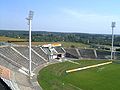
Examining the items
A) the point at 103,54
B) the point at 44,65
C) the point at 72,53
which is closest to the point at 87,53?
the point at 72,53

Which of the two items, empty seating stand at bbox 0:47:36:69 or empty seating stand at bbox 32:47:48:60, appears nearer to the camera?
empty seating stand at bbox 0:47:36:69

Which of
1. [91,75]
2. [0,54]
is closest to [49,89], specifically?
[91,75]

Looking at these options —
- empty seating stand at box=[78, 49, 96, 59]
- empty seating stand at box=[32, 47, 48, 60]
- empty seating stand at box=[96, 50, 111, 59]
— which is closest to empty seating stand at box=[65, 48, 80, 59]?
empty seating stand at box=[78, 49, 96, 59]

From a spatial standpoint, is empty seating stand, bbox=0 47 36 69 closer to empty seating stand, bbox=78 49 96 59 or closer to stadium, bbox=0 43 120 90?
stadium, bbox=0 43 120 90

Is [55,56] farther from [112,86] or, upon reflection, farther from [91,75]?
[112,86]

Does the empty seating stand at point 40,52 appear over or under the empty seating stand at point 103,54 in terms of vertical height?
over

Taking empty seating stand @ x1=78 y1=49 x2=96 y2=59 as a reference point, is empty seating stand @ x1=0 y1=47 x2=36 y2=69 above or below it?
above

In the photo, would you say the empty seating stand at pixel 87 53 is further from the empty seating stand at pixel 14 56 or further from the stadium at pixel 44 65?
the empty seating stand at pixel 14 56

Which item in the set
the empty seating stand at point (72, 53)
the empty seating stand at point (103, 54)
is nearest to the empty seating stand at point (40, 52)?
the empty seating stand at point (72, 53)

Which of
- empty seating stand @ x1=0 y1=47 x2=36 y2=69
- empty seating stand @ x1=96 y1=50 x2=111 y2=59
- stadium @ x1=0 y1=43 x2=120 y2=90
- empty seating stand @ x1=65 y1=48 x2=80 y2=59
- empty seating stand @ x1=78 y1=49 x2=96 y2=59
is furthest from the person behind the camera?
empty seating stand @ x1=96 y1=50 x2=111 y2=59

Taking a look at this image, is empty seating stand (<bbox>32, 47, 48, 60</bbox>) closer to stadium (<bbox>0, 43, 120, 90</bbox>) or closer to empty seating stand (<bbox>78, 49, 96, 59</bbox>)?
stadium (<bbox>0, 43, 120, 90</bbox>)

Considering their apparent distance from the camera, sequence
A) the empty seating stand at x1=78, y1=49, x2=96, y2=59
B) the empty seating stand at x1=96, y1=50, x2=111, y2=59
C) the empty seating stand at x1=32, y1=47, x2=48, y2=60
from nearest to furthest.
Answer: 1. the empty seating stand at x1=32, y1=47, x2=48, y2=60
2. the empty seating stand at x1=78, y1=49, x2=96, y2=59
3. the empty seating stand at x1=96, y1=50, x2=111, y2=59
